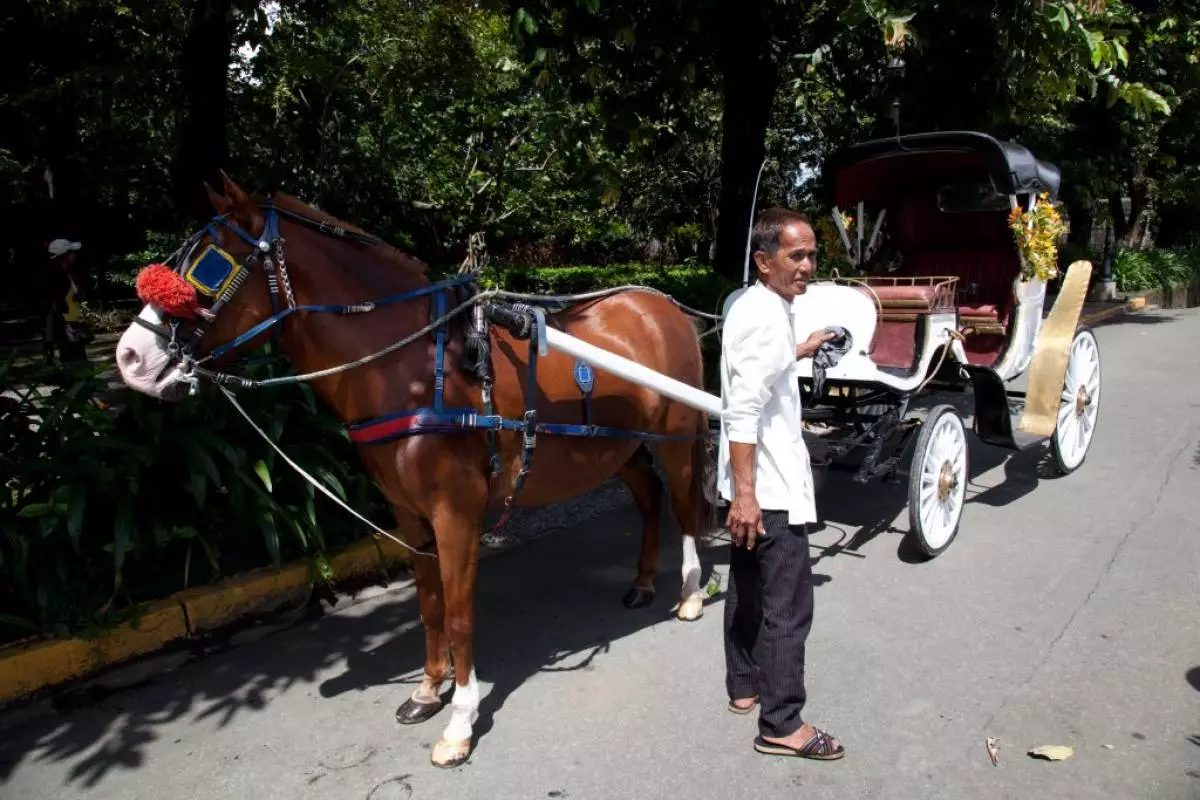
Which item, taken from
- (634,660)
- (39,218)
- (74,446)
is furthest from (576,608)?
(39,218)

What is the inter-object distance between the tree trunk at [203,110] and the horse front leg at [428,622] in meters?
4.42

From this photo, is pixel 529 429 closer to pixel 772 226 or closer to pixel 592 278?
pixel 772 226

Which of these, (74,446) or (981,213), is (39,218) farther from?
(981,213)

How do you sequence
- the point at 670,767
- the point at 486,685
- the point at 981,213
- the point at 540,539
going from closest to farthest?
the point at 670,767 < the point at 486,685 < the point at 540,539 < the point at 981,213

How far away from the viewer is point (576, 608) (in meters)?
4.56

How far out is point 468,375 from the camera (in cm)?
325

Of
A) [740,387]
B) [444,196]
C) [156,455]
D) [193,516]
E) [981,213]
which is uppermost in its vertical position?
[444,196]

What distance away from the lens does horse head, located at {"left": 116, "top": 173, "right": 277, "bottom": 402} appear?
2.78 m

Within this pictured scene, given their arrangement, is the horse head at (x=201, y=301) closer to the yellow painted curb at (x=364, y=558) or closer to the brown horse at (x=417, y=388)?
the brown horse at (x=417, y=388)

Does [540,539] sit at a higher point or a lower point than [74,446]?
Answer: lower

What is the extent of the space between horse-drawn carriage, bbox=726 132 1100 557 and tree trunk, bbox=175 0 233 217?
4.77 metres

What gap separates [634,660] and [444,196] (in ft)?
43.2

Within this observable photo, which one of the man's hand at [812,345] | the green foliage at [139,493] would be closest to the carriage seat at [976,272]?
the man's hand at [812,345]

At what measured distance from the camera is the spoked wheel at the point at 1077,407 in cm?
652
